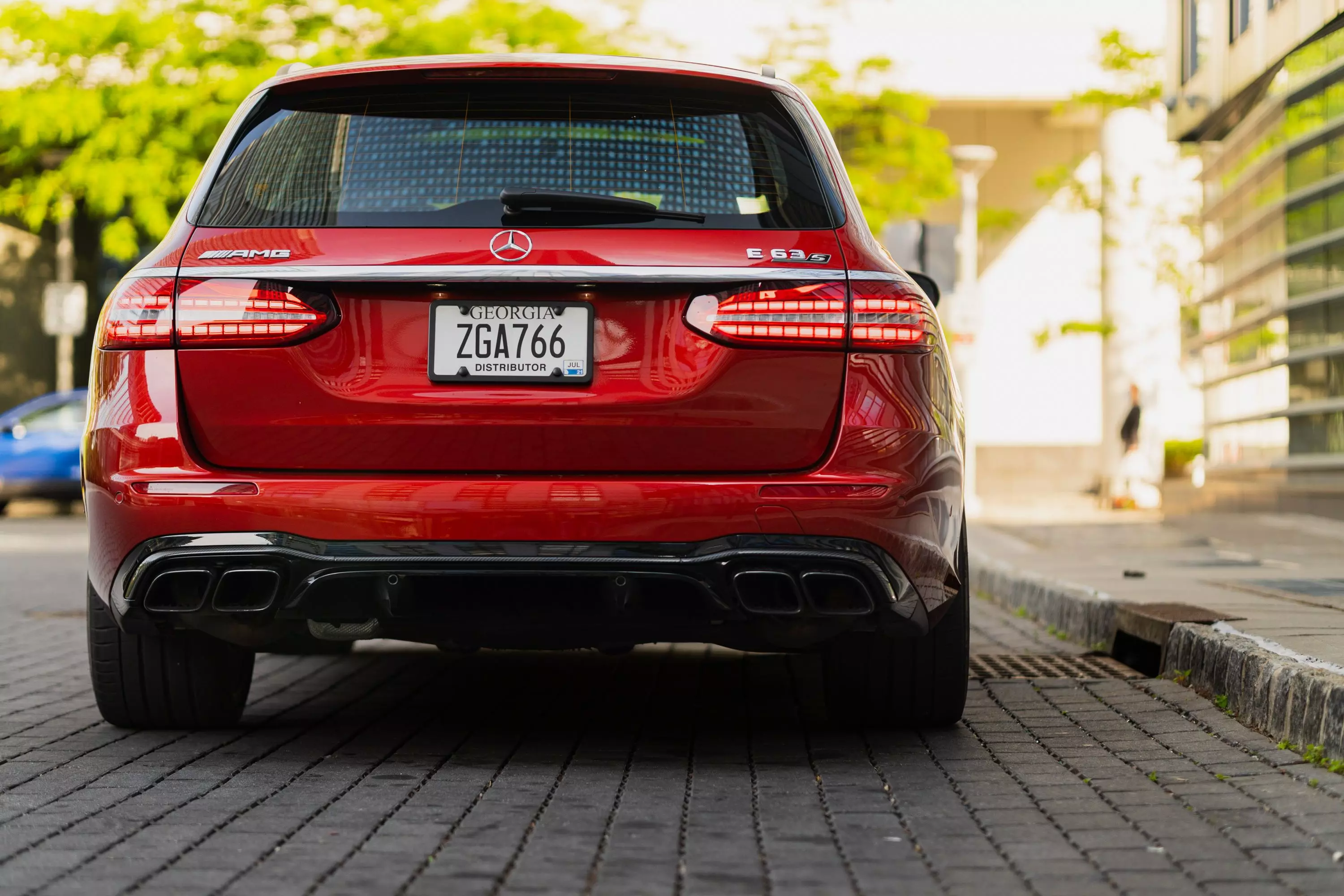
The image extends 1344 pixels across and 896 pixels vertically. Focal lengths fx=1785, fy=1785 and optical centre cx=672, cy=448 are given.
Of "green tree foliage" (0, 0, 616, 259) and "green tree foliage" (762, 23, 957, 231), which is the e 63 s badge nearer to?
"green tree foliage" (0, 0, 616, 259)

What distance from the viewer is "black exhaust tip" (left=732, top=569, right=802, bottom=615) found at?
13.1 ft

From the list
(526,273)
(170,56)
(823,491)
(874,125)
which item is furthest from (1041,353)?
(526,273)

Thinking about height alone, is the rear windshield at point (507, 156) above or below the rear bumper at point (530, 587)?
above

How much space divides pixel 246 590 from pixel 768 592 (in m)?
1.19

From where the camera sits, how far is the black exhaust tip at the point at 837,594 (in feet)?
13.2

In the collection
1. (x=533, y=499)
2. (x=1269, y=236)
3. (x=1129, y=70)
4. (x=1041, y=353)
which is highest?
(x=1129, y=70)

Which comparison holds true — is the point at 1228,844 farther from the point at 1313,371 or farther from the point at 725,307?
the point at 1313,371

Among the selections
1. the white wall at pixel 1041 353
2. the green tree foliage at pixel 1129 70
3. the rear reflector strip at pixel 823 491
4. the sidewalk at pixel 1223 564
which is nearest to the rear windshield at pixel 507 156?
the rear reflector strip at pixel 823 491

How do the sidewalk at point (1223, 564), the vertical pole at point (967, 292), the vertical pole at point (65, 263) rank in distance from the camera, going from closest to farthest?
the sidewalk at point (1223, 564) < the vertical pole at point (967, 292) < the vertical pole at point (65, 263)

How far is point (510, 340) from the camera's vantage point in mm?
4031

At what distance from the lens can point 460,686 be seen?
600 centimetres

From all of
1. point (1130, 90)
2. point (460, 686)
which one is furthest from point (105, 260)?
point (460, 686)

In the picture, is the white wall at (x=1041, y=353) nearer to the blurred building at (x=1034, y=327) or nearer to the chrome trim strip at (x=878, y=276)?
the blurred building at (x=1034, y=327)

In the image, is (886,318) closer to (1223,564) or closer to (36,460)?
(1223,564)
